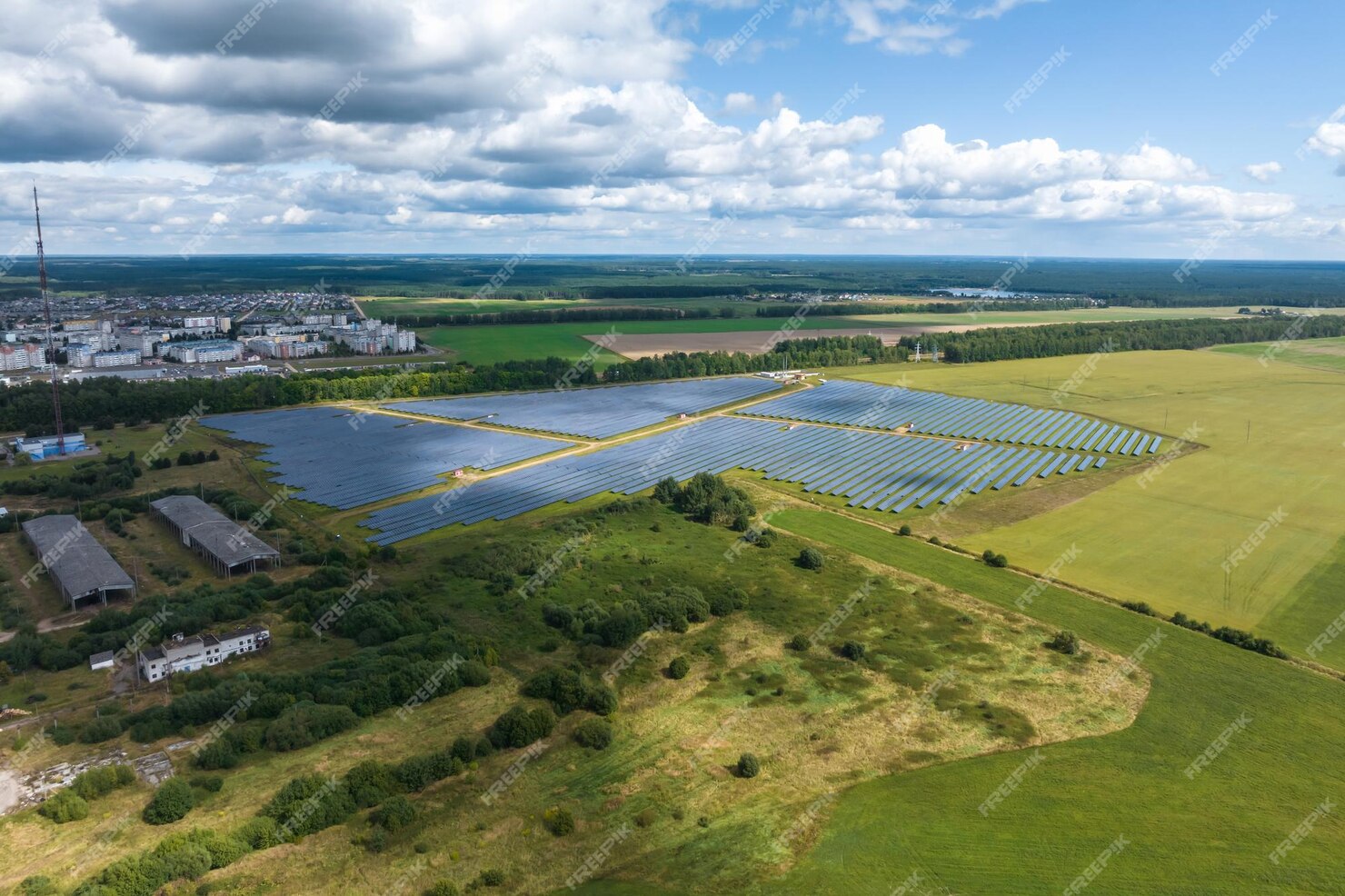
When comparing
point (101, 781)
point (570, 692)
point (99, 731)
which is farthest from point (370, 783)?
point (99, 731)

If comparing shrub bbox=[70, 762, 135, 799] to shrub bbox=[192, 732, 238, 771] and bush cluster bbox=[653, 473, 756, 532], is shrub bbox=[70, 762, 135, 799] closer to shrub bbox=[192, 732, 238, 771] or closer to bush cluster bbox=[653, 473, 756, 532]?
shrub bbox=[192, 732, 238, 771]

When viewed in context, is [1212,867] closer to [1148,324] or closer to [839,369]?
[839,369]

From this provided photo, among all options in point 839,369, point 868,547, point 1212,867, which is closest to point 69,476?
point 868,547

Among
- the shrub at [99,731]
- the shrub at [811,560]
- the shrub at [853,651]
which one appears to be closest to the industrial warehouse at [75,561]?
the shrub at [99,731]

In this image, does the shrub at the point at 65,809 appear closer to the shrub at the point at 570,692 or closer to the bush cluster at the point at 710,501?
the shrub at the point at 570,692

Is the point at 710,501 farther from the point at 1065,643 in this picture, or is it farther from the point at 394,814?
the point at 394,814
